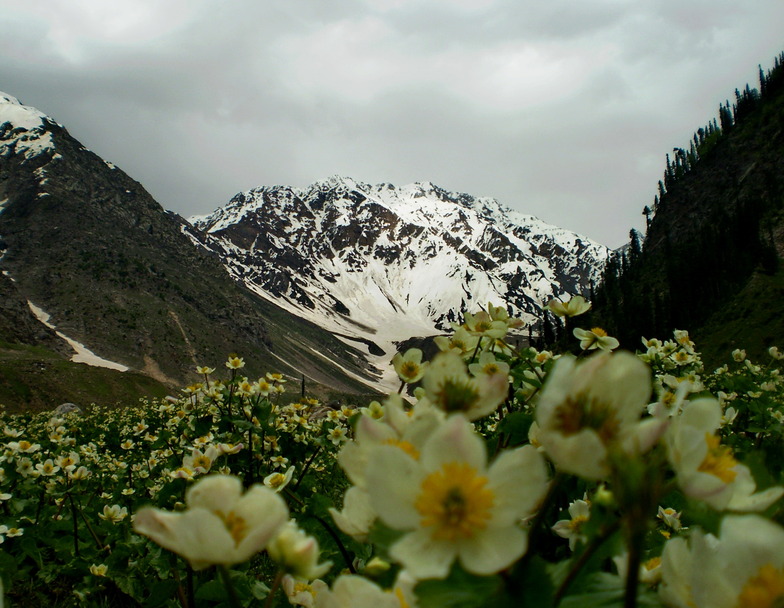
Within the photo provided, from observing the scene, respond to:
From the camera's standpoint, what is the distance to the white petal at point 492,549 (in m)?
0.72

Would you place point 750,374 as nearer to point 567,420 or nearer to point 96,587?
point 567,420

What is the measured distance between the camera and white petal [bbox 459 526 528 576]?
28.5 inches

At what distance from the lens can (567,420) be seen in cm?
81

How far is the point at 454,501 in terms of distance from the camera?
82 centimetres

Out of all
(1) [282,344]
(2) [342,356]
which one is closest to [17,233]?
(1) [282,344]

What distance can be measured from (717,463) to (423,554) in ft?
1.74

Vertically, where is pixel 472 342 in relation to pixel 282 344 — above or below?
above

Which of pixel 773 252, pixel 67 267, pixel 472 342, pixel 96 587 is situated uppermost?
pixel 773 252

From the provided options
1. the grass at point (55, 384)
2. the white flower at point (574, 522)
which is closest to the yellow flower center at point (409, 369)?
the white flower at point (574, 522)

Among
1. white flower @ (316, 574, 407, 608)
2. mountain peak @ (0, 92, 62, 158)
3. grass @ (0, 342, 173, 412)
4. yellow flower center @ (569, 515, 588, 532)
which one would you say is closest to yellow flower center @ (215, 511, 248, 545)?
white flower @ (316, 574, 407, 608)

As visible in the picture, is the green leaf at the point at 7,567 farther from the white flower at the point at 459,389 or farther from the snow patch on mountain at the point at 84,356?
the snow patch on mountain at the point at 84,356

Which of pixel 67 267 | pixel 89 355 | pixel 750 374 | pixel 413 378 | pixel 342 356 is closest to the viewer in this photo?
pixel 413 378

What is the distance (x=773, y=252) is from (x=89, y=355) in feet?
282

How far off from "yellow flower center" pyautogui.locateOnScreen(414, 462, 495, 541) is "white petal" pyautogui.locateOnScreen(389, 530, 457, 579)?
0.04 ft
